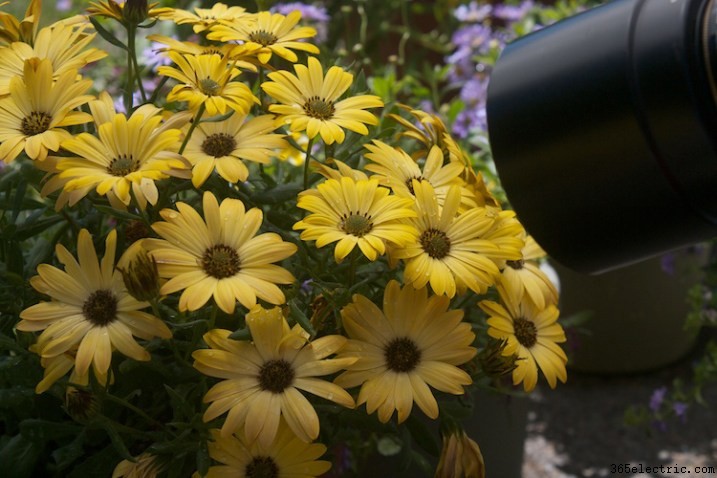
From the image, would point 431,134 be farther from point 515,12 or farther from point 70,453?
point 515,12

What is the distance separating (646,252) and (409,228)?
5.4 inches

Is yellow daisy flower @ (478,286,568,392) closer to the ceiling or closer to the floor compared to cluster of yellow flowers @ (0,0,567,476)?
closer to the floor

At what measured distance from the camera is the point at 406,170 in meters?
0.57

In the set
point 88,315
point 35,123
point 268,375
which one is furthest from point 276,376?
point 35,123

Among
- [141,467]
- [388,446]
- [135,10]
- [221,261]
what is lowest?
[388,446]

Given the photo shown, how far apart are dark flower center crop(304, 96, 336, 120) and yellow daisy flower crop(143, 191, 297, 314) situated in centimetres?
8

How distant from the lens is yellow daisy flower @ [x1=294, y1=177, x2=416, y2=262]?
18.7 inches

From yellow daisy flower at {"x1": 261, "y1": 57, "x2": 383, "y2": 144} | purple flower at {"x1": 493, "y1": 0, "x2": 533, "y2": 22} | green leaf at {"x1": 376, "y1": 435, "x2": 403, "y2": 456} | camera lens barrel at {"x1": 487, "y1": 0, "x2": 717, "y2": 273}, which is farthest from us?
purple flower at {"x1": 493, "y1": 0, "x2": 533, "y2": 22}

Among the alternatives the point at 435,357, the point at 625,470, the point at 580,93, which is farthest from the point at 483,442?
the point at 625,470

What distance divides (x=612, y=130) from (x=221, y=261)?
0.72 ft

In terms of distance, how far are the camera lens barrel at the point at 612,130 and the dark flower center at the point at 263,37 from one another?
0.16 meters

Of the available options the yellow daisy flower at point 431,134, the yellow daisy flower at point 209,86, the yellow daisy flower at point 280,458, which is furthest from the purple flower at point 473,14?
the yellow daisy flower at point 280,458

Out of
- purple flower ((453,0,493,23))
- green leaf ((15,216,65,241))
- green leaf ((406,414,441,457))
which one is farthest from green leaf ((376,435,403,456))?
purple flower ((453,0,493,23))

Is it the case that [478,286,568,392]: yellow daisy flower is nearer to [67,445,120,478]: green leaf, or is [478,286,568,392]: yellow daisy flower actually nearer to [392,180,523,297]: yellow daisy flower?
[392,180,523,297]: yellow daisy flower
